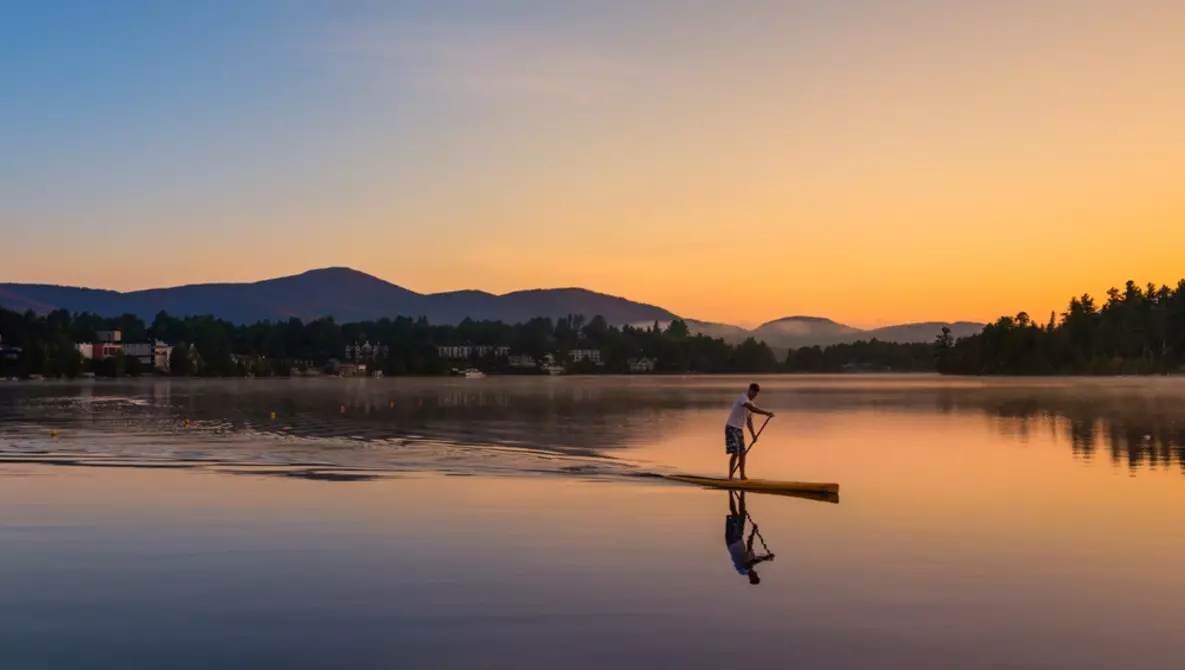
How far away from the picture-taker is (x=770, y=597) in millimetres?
16734

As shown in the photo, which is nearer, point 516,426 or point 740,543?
point 740,543

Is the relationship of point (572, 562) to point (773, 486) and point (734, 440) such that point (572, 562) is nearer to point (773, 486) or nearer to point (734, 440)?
point (773, 486)

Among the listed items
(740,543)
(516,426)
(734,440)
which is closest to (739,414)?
(734,440)

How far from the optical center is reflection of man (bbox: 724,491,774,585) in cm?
1914

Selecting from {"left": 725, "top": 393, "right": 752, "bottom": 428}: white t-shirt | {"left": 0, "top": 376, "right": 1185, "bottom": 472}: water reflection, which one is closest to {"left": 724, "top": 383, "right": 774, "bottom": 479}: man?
{"left": 725, "top": 393, "right": 752, "bottom": 428}: white t-shirt

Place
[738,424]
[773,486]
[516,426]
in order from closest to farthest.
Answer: [773,486], [738,424], [516,426]

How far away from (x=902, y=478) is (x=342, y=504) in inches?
635

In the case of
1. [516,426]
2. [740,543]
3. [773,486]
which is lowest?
[740,543]

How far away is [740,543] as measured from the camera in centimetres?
2177

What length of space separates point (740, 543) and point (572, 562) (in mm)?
3920

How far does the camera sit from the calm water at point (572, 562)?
45.3 ft

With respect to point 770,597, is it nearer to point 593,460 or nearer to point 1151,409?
point 593,460

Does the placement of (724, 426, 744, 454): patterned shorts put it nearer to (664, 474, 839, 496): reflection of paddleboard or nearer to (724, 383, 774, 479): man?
(724, 383, 774, 479): man

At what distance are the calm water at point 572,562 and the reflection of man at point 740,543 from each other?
0.88 ft
